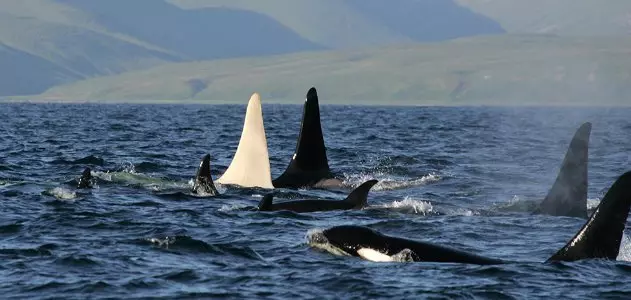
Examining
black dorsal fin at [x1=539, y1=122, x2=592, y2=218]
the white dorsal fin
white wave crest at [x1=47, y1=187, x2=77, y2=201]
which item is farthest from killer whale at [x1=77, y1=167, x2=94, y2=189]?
black dorsal fin at [x1=539, y1=122, x2=592, y2=218]

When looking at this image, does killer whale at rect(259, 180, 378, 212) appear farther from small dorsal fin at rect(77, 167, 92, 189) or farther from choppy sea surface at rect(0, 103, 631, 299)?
small dorsal fin at rect(77, 167, 92, 189)

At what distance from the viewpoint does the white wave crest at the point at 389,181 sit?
24.8m

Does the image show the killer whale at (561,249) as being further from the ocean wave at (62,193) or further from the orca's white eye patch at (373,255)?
the ocean wave at (62,193)

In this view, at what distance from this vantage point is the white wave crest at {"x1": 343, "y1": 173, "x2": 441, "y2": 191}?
24750mm

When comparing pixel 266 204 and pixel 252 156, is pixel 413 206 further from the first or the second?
pixel 252 156

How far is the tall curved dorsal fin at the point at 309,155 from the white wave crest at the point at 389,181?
118 cm

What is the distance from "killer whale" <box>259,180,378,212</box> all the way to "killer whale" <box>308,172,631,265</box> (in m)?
3.69

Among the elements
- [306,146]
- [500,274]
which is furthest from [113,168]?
[500,274]

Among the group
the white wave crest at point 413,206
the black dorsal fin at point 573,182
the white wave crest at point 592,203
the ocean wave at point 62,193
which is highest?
the black dorsal fin at point 573,182

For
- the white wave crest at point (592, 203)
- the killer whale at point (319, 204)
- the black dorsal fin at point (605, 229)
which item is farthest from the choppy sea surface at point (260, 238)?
the white wave crest at point (592, 203)

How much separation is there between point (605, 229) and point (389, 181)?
11914mm

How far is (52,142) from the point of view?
4341cm

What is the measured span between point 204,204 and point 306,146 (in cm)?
281

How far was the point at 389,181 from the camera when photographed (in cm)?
2595
